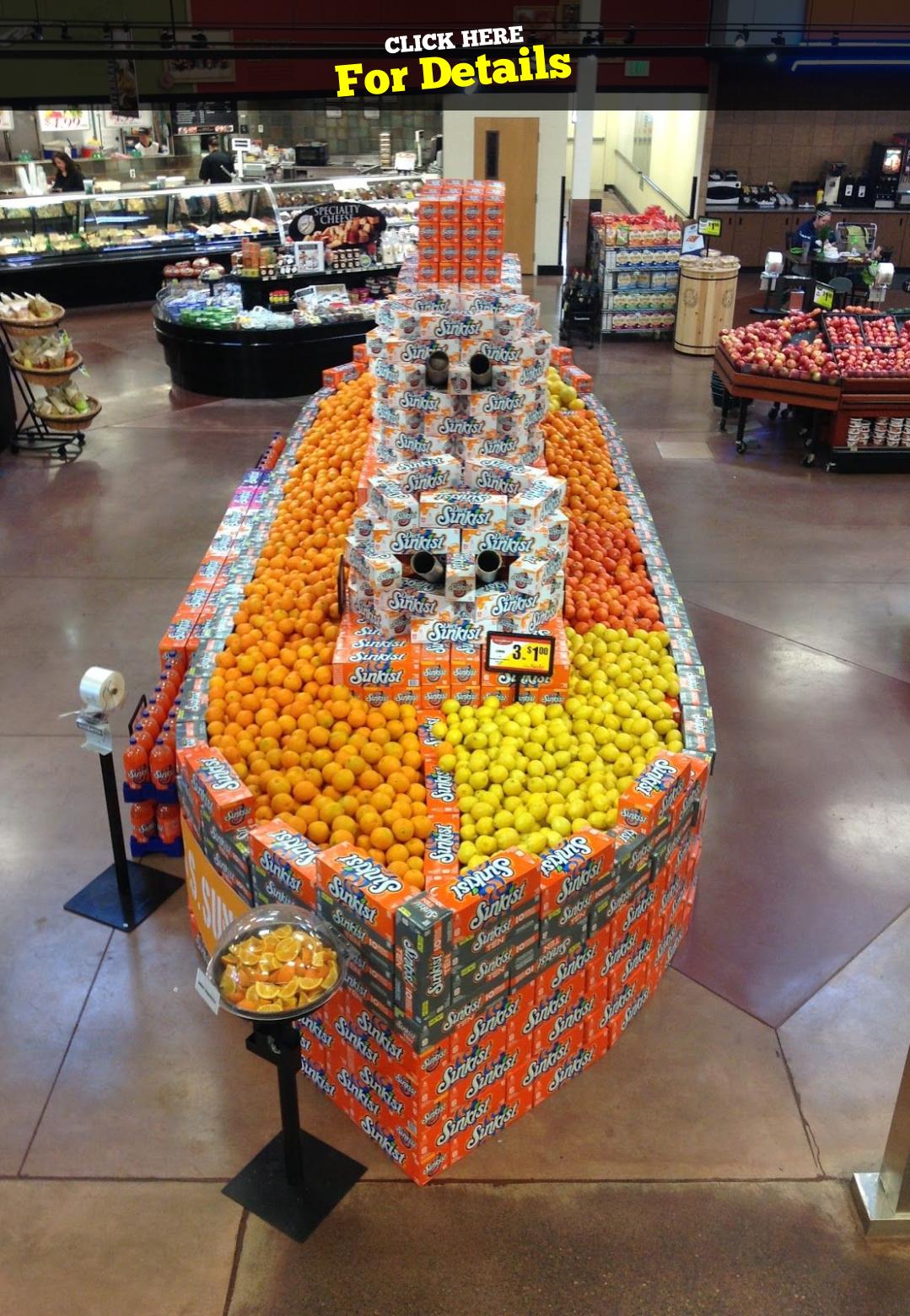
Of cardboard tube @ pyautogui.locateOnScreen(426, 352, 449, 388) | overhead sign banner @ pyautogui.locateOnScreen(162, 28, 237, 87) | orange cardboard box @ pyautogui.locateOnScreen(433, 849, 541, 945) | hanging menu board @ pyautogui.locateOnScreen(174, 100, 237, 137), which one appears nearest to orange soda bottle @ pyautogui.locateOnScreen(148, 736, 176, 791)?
orange cardboard box @ pyautogui.locateOnScreen(433, 849, 541, 945)

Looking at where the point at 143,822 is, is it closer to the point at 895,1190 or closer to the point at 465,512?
the point at 465,512

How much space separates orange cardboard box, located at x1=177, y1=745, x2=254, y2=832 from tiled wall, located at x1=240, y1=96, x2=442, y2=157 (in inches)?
704

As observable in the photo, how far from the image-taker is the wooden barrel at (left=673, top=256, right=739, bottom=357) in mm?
14281

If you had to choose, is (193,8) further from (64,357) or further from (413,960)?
(413,960)

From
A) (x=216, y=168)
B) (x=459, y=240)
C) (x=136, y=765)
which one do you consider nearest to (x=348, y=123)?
(x=216, y=168)

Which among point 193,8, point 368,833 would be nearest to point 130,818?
point 368,833

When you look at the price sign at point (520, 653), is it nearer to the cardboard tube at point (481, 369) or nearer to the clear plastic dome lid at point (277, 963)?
the clear plastic dome lid at point (277, 963)

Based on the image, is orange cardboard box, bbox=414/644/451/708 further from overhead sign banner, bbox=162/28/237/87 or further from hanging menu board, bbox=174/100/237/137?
hanging menu board, bbox=174/100/237/137

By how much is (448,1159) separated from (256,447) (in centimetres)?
850

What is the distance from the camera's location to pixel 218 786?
422cm

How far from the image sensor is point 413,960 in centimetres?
337

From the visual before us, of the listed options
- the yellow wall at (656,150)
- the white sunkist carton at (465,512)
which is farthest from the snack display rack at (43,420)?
the yellow wall at (656,150)

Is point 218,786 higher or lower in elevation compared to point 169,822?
higher

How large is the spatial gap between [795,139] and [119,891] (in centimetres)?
2044
